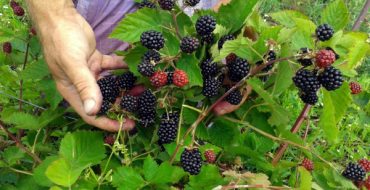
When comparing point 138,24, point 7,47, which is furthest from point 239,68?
point 7,47

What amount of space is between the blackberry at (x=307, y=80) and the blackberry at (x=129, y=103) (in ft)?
1.30

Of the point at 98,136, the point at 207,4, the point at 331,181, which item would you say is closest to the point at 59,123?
the point at 98,136

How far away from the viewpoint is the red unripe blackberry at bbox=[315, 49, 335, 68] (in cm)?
101

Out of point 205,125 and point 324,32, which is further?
point 205,125

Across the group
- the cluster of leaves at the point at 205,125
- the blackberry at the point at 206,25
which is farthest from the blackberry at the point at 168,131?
the blackberry at the point at 206,25

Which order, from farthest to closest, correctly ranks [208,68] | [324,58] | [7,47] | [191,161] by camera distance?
[7,47] < [208,68] < [191,161] < [324,58]

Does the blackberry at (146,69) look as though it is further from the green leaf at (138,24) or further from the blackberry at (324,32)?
the blackberry at (324,32)

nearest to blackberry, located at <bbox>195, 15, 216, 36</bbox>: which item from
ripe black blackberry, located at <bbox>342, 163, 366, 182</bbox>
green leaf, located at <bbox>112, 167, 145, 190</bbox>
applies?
green leaf, located at <bbox>112, 167, 145, 190</bbox>

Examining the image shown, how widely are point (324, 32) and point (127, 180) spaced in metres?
0.57

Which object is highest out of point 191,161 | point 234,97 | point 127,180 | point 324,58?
point 324,58

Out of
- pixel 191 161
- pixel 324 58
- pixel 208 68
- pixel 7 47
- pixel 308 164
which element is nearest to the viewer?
pixel 324 58

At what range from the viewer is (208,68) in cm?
124

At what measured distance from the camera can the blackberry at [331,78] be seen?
3.36 ft

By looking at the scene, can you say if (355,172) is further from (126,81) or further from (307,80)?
(126,81)
